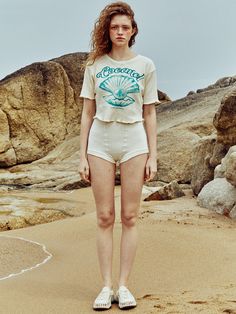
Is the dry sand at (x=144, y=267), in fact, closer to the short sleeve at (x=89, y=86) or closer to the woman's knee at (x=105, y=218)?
the woman's knee at (x=105, y=218)

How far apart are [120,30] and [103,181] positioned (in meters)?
1.06

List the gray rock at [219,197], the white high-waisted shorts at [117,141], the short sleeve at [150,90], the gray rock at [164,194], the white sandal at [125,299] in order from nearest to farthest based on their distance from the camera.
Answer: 1. the white sandal at [125,299]
2. the white high-waisted shorts at [117,141]
3. the short sleeve at [150,90]
4. the gray rock at [219,197]
5. the gray rock at [164,194]

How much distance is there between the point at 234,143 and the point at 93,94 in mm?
5081

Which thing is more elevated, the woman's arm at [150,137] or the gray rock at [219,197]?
the woman's arm at [150,137]

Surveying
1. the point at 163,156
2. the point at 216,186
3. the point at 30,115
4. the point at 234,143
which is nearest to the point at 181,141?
the point at 163,156

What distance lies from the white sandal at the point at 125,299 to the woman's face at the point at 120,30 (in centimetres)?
169

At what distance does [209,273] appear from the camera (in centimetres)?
409

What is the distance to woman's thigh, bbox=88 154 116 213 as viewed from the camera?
3576 mm

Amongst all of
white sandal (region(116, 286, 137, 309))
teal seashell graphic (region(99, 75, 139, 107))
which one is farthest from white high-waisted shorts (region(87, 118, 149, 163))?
white sandal (region(116, 286, 137, 309))

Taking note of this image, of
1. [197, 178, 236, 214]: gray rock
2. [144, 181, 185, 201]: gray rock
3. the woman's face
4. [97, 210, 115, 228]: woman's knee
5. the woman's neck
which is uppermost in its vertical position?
the woman's face

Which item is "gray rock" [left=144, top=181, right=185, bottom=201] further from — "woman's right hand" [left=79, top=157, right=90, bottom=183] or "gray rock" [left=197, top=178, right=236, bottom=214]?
"woman's right hand" [left=79, top=157, right=90, bottom=183]

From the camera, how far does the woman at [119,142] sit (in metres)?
3.57

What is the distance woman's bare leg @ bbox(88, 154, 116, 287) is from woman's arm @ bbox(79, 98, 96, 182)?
44mm

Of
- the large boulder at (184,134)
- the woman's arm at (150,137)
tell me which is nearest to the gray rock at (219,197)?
the large boulder at (184,134)
